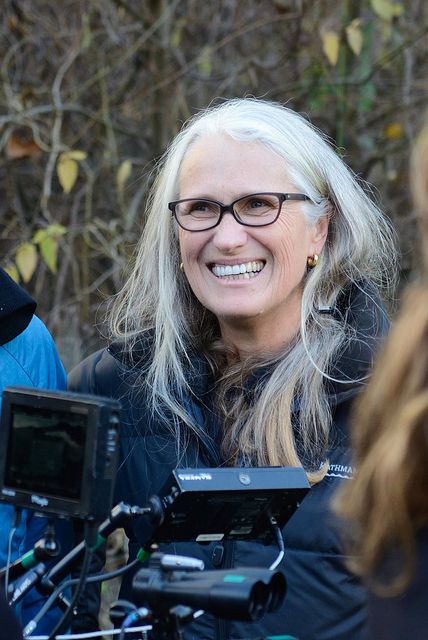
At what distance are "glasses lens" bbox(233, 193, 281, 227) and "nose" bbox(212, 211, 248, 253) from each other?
0.07 ft

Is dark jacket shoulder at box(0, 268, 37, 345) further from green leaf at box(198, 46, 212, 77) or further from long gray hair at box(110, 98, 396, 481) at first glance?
green leaf at box(198, 46, 212, 77)

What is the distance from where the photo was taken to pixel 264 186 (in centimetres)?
263

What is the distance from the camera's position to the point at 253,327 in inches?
106

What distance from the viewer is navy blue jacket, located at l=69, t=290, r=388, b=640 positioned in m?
2.30

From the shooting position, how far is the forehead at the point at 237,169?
2627 mm

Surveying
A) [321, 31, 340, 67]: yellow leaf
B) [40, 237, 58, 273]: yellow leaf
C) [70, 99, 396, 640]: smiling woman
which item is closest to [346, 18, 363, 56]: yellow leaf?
[321, 31, 340, 67]: yellow leaf

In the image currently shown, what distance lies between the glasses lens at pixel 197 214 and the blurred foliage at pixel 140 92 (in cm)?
264

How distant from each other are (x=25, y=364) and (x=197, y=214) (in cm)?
56

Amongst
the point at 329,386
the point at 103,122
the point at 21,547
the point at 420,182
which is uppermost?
the point at 103,122

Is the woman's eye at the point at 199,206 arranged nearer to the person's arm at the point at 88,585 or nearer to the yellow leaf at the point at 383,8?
the person's arm at the point at 88,585

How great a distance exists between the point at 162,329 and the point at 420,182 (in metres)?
1.56

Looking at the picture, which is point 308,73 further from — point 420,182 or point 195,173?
point 420,182

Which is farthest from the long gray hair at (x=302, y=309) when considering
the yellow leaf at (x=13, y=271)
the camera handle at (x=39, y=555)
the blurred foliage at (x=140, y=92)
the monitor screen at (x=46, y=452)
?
the blurred foliage at (x=140, y=92)

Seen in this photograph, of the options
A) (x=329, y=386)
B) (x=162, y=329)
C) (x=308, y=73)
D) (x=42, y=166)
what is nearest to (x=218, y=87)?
(x=308, y=73)
